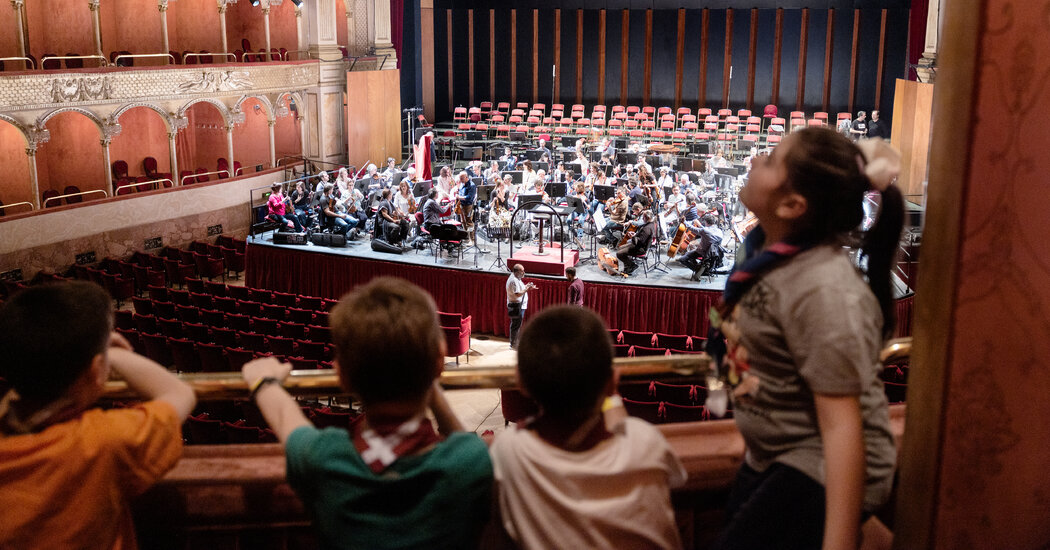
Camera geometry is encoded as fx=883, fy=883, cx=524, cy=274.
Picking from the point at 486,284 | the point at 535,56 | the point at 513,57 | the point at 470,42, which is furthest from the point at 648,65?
the point at 486,284

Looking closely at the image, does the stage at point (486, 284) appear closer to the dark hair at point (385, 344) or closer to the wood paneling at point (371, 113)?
the wood paneling at point (371, 113)

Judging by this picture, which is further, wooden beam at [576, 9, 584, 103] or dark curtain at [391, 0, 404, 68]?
wooden beam at [576, 9, 584, 103]

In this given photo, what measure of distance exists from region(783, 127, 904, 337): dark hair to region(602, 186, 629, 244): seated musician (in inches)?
445

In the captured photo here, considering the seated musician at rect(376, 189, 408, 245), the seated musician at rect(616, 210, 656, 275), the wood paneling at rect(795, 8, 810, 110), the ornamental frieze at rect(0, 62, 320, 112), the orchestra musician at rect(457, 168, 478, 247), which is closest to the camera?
the seated musician at rect(616, 210, 656, 275)

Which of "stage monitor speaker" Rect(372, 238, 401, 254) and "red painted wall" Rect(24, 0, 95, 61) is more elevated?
"red painted wall" Rect(24, 0, 95, 61)

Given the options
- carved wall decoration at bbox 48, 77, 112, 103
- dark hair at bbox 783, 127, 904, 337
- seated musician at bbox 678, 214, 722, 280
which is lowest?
seated musician at bbox 678, 214, 722, 280

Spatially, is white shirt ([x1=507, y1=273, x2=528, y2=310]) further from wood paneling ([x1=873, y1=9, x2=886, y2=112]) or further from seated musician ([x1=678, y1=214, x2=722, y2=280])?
wood paneling ([x1=873, y1=9, x2=886, y2=112])

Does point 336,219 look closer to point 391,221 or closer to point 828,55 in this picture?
point 391,221

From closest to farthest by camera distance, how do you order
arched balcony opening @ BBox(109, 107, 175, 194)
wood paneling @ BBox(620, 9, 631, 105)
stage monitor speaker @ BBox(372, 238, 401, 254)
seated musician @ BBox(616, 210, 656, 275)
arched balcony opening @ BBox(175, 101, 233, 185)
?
seated musician @ BBox(616, 210, 656, 275) → stage monitor speaker @ BBox(372, 238, 401, 254) → arched balcony opening @ BBox(109, 107, 175, 194) → arched balcony opening @ BBox(175, 101, 233, 185) → wood paneling @ BBox(620, 9, 631, 105)

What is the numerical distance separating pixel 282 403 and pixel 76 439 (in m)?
0.36

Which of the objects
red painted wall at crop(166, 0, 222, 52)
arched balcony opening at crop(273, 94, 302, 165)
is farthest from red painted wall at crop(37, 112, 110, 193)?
arched balcony opening at crop(273, 94, 302, 165)

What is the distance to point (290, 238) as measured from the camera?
45.5 feet

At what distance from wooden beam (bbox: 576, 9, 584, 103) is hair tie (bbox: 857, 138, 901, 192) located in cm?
2531

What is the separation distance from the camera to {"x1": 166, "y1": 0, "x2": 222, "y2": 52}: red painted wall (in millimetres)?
19688
